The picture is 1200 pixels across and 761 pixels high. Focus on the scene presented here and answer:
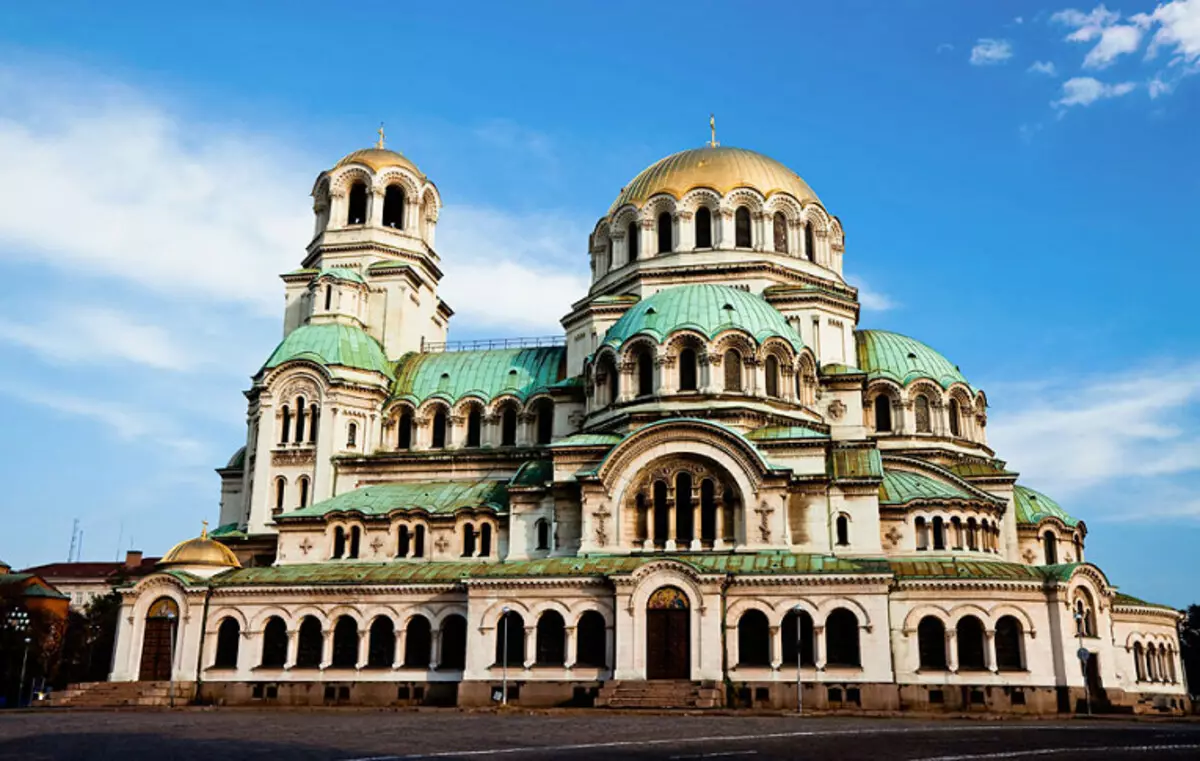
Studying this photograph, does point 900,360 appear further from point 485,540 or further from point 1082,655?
point 485,540

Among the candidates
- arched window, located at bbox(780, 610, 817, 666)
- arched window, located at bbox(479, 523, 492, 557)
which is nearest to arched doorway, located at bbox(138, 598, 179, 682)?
arched window, located at bbox(479, 523, 492, 557)

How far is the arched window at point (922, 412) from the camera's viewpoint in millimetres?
47688

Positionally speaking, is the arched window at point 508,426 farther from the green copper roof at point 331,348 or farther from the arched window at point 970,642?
the arched window at point 970,642

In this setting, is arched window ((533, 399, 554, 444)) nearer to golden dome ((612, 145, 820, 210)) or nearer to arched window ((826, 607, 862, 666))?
golden dome ((612, 145, 820, 210))

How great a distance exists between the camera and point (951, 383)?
48.1 m

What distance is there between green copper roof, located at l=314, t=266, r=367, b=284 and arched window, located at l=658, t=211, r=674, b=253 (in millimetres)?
14569

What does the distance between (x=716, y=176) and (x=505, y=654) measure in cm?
2466

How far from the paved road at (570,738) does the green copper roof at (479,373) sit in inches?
810

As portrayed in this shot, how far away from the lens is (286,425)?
49188 mm

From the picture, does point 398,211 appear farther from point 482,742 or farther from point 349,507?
point 482,742

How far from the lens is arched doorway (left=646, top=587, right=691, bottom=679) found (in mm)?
36125

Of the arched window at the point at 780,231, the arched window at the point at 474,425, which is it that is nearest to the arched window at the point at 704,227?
the arched window at the point at 780,231

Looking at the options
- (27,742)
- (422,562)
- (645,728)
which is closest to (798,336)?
(422,562)

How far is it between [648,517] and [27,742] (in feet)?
72.6
